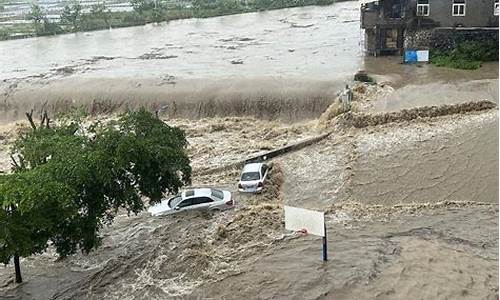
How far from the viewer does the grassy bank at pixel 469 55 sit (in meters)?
31.7

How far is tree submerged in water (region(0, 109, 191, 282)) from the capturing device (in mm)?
12875

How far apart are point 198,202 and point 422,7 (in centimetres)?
2232

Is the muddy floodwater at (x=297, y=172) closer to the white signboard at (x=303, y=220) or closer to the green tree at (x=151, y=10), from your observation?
the white signboard at (x=303, y=220)

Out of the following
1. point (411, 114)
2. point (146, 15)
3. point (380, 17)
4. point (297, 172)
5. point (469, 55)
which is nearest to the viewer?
point (297, 172)

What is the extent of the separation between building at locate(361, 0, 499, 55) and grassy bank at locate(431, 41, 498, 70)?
1.29 meters

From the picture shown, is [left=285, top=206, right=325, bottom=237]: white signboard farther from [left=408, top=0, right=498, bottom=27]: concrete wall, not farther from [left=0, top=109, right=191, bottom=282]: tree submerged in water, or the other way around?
[left=408, top=0, right=498, bottom=27]: concrete wall

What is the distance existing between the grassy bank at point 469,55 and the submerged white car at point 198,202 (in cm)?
1855

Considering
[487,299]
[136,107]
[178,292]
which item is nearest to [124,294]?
[178,292]

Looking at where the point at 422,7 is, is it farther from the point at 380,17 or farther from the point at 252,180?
the point at 252,180

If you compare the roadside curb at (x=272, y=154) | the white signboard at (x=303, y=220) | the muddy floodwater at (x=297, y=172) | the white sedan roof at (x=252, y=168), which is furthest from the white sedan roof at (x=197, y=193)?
the white signboard at (x=303, y=220)

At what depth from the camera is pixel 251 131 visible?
2669 centimetres

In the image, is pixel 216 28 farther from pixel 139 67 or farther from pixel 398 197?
pixel 398 197

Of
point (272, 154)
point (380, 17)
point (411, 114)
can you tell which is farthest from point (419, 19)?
point (272, 154)

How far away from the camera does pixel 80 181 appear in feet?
45.0
